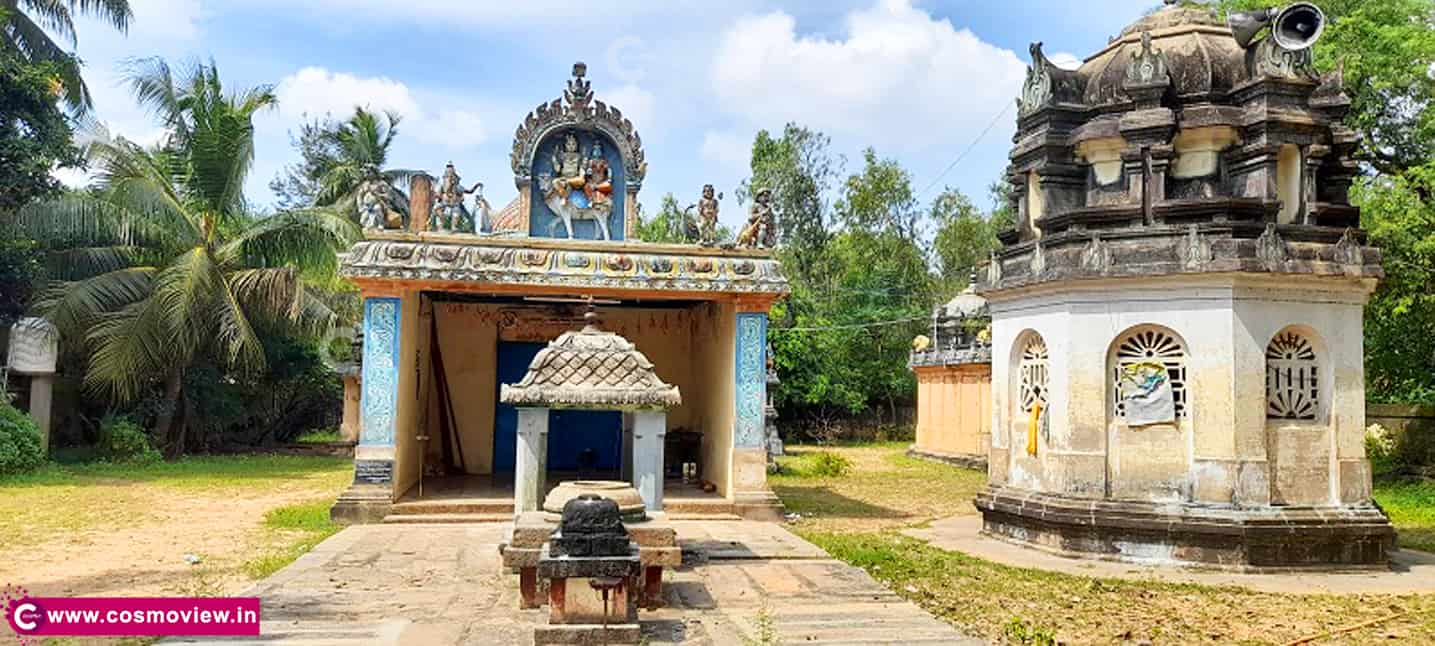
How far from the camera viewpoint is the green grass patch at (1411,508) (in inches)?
464

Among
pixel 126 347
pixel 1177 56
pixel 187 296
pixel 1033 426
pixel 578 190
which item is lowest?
pixel 1033 426

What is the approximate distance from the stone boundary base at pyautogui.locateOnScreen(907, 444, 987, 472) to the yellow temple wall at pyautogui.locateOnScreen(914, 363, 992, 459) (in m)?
0.05

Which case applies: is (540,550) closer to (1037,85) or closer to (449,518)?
(449,518)

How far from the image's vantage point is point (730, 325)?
486 inches

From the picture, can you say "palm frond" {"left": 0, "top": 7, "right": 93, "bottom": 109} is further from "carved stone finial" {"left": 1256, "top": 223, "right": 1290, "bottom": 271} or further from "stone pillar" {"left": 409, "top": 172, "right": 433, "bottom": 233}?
"carved stone finial" {"left": 1256, "top": 223, "right": 1290, "bottom": 271}

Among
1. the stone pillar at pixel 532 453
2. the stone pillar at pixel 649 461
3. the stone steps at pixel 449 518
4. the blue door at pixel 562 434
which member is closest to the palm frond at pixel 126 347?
the blue door at pixel 562 434

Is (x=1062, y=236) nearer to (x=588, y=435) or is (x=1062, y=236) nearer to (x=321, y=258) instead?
(x=588, y=435)

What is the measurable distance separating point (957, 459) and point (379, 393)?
15254 millimetres

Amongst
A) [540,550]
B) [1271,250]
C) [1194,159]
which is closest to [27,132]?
[540,550]

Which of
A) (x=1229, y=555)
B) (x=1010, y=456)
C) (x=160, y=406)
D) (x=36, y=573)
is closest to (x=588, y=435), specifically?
(x=1010, y=456)

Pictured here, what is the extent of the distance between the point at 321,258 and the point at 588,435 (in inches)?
368

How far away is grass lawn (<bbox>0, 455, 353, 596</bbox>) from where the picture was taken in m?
8.52

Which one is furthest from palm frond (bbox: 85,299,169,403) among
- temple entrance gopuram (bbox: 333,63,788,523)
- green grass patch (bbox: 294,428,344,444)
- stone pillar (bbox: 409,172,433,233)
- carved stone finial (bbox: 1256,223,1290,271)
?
carved stone finial (bbox: 1256,223,1290,271)

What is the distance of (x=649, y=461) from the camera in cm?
829
